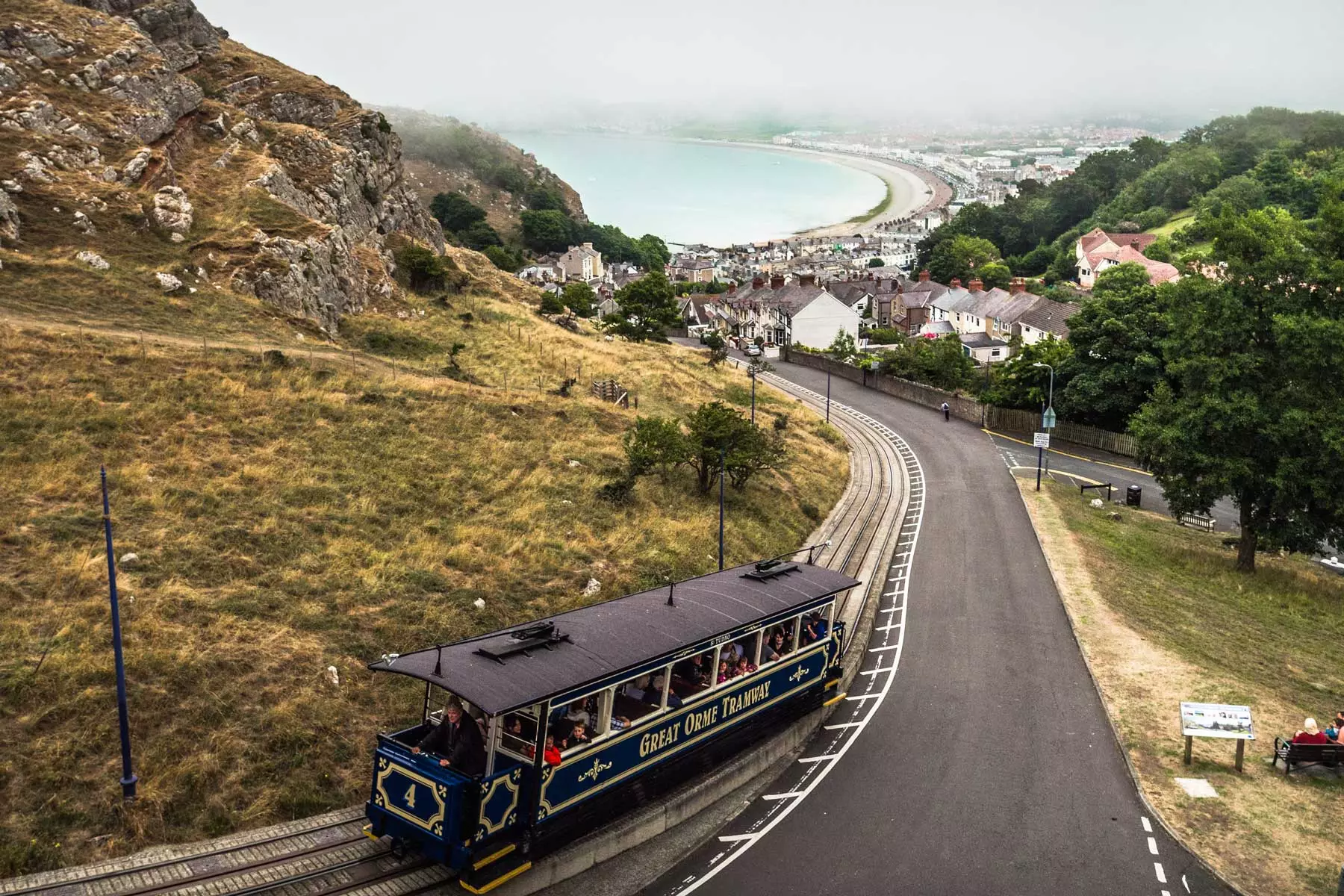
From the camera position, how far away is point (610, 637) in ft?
64.3

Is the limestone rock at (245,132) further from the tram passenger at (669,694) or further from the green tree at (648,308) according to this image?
the tram passenger at (669,694)

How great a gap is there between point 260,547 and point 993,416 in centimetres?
5108

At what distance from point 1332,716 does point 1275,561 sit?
20.8 meters

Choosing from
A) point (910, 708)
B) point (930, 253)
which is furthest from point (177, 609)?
point (930, 253)

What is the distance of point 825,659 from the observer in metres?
24.9

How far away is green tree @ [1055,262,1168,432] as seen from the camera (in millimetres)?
63438

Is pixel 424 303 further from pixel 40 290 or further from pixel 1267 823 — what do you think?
pixel 1267 823

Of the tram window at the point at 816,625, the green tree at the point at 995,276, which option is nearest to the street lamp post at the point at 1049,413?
the tram window at the point at 816,625

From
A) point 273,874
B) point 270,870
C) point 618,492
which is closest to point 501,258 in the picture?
point 618,492

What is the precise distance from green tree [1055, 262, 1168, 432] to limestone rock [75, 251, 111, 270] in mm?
52023

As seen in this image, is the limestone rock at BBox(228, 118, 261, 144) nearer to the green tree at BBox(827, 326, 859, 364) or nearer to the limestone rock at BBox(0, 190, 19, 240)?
the limestone rock at BBox(0, 190, 19, 240)

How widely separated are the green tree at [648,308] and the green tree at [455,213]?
6866 cm

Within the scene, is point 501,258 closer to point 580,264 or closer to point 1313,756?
point 580,264

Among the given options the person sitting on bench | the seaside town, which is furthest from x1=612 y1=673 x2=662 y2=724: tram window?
the seaside town
